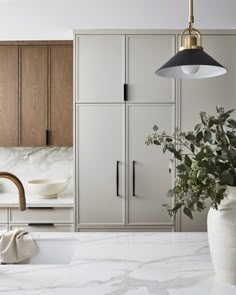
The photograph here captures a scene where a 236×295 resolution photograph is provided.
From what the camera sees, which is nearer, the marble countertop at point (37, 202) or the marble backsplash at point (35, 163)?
the marble countertop at point (37, 202)

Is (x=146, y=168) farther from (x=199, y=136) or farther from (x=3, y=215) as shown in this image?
(x=199, y=136)

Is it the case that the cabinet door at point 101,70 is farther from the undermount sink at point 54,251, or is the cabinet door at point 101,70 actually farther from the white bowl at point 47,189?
the undermount sink at point 54,251

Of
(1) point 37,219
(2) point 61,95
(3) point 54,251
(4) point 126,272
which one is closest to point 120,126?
(2) point 61,95

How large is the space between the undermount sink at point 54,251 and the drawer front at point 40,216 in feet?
4.55

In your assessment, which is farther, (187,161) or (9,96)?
(9,96)

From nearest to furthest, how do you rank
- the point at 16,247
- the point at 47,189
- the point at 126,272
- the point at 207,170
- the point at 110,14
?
the point at 207,170 < the point at 126,272 < the point at 16,247 < the point at 110,14 < the point at 47,189

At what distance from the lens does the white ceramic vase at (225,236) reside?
45.9 inches

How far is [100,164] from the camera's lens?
3.15 metres

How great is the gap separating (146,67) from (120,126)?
593 millimetres

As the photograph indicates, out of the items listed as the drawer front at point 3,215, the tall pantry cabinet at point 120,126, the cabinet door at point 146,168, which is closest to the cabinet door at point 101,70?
the tall pantry cabinet at point 120,126

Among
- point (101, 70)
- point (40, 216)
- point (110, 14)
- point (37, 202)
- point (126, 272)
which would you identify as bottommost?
point (40, 216)

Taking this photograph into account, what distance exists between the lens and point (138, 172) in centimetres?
313

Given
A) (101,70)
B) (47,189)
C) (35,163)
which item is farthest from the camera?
(35,163)

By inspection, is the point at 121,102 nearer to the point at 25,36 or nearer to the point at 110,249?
the point at 25,36
